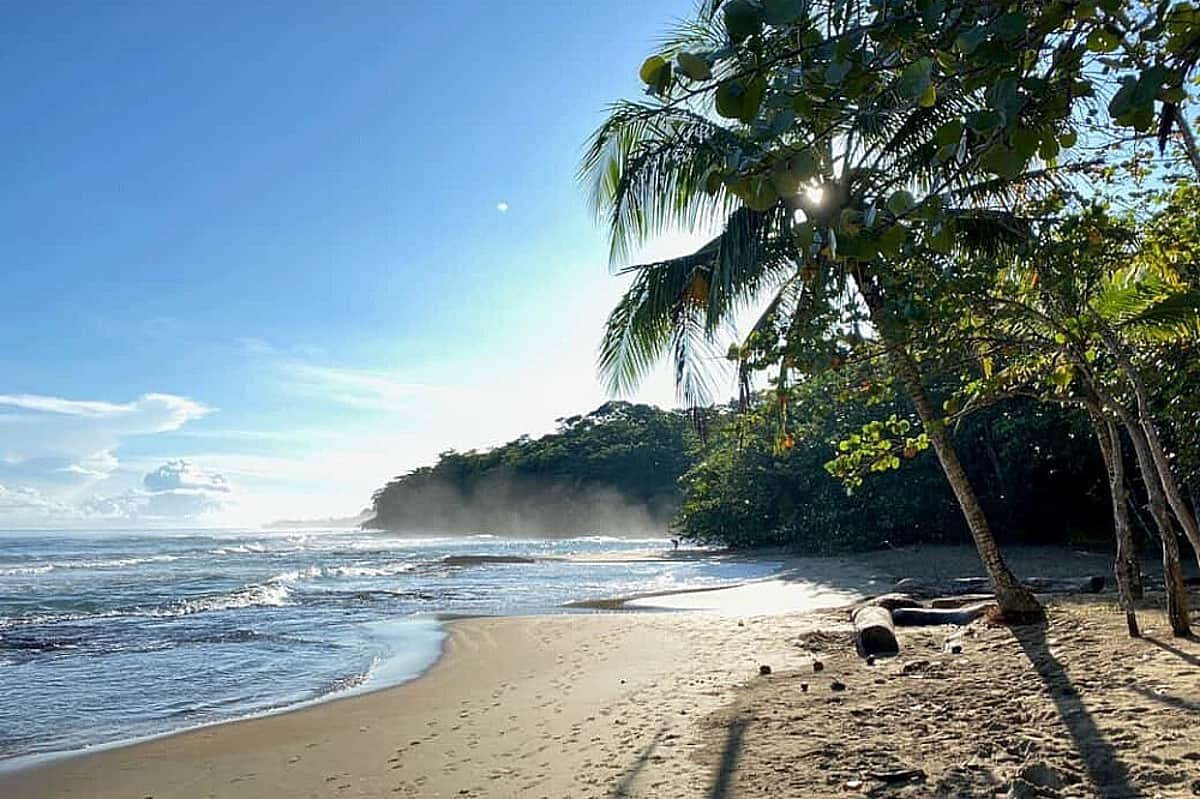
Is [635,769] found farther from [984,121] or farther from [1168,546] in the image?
[1168,546]

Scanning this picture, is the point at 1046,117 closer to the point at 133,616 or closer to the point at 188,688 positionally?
the point at 188,688

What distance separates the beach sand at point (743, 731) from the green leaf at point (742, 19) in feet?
10.6

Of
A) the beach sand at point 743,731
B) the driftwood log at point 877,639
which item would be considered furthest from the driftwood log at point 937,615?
the driftwood log at point 877,639

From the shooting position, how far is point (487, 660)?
32.1 ft

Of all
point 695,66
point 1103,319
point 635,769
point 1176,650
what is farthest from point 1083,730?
point 695,66

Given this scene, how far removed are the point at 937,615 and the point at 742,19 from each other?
28.3ft

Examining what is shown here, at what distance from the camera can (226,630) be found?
13.0 m

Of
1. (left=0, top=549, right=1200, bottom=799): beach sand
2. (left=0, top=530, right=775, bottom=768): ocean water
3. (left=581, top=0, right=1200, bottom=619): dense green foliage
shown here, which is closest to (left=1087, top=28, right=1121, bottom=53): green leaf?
(left=581, top=0, right=1200, bottom=619): dense green foliage

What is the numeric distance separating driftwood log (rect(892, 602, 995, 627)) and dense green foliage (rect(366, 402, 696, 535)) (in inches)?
1858

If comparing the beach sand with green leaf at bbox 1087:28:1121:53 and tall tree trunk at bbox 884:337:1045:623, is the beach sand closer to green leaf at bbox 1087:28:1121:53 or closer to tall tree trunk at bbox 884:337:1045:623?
tall tree trunk at bbox 884:337:1045:623

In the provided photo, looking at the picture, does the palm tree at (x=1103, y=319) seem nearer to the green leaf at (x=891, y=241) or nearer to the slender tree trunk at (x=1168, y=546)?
the slender tree trunk at (x=1168, y=546)

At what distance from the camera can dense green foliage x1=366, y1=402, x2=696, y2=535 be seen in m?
64.9

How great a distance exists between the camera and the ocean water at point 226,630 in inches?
310

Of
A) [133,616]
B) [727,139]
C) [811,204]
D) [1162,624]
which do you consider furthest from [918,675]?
[133,616]
